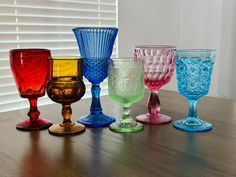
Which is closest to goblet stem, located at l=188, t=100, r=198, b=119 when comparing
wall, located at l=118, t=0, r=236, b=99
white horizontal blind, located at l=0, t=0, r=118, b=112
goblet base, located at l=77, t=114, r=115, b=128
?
goblet base, located at l=77, t=114, r=115, b=128

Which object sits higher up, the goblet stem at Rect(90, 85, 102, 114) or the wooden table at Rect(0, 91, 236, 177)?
the goblet stem at Rect(90, 85, 102, 114)

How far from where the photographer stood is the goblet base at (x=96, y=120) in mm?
869

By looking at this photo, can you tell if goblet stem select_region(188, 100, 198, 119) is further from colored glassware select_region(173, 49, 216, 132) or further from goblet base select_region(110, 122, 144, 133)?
goblet base select_region(110, 122, 144, 133)

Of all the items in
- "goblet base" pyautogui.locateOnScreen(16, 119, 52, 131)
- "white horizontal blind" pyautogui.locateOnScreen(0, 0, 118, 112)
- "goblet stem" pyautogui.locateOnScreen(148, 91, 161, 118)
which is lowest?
"goblet base" pyautogui.locateOnScreen(16, 119, 52, 131)

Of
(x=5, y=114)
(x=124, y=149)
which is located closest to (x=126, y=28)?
(x=5, y=114)

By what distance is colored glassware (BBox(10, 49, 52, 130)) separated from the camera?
2.72ft

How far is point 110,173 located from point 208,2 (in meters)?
2.28

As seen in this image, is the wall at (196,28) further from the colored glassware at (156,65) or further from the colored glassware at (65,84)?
the colored glassware at (65,84)

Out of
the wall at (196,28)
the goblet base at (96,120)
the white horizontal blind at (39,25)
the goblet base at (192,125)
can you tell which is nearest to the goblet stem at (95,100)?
the goblet base at (96,120)

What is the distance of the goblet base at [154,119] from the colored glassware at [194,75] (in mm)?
54

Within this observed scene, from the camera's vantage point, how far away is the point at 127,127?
2.69 feet

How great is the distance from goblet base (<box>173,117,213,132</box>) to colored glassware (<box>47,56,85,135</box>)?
25 centimetres

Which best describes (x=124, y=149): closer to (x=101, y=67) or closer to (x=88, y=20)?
(x=101, y=67)

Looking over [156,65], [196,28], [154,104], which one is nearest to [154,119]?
[154,104]
